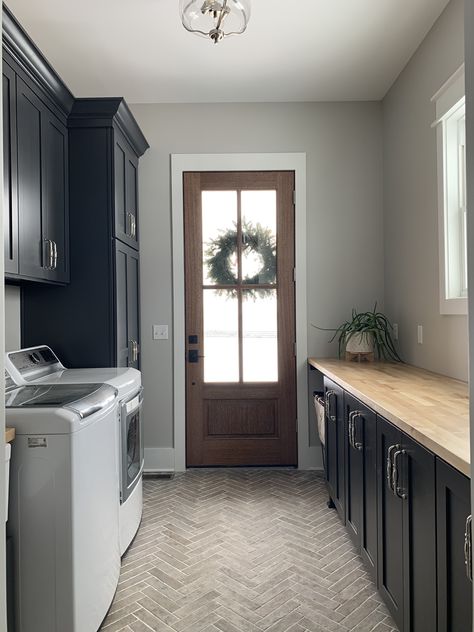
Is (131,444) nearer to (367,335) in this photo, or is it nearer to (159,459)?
(159,459)

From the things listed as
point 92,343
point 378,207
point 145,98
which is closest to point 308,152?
point 378,207

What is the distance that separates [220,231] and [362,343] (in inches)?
54.9

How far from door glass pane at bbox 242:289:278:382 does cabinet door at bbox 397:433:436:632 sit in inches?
87.9

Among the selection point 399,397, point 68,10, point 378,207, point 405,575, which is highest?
point 68,10

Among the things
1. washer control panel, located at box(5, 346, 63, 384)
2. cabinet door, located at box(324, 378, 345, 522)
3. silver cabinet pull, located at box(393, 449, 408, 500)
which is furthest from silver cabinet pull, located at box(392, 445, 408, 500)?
washer control panel, located at box(5, 346, 63, 384)

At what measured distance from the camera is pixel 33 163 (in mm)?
2520

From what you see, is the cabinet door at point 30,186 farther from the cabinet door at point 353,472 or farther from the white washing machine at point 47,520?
the cabinet door at point 353,472

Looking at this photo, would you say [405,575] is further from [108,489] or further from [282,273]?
[282,273]

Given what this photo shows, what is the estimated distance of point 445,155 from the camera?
270cm

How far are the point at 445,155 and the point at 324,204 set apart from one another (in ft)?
4.16

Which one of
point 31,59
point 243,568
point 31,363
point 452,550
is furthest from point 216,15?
point 243,568

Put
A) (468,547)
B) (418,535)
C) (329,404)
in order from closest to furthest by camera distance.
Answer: (468,547), (418,535), (329,404)

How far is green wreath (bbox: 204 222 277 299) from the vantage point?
3885 millimetres

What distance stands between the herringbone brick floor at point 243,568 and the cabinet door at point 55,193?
1.61 metres
